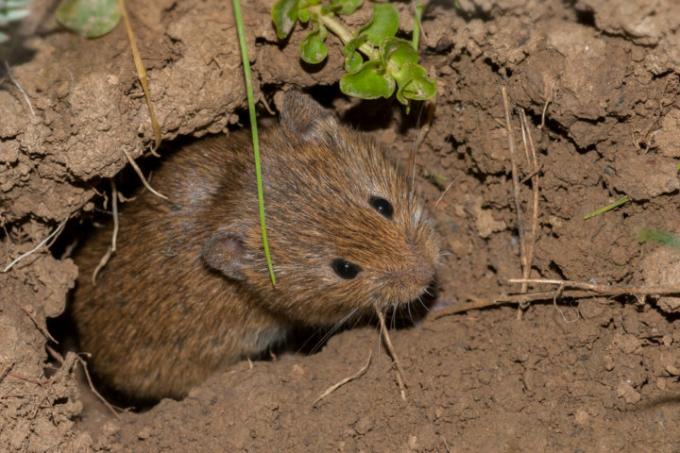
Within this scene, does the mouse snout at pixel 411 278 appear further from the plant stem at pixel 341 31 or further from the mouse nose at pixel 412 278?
the plant stem at pixel 341 31

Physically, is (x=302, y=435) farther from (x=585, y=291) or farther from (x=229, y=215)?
(x=585, y=291)

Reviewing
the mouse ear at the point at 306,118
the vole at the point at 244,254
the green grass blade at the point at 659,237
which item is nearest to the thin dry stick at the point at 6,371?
the vole at the point at 244,254

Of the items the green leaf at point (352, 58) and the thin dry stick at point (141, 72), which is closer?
the thin dry stick at point (141, 72)

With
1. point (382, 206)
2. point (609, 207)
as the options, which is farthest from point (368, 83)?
point (609, 207)

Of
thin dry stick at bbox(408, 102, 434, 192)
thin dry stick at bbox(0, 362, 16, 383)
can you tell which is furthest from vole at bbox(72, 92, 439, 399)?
thin dry stick at bbox(0, 362, 16, 383)

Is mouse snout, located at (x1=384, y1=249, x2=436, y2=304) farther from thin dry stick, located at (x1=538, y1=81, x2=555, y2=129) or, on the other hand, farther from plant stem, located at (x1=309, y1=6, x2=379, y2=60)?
plant stem, located at (x1=309, y1=6, x2=379, y2=60)

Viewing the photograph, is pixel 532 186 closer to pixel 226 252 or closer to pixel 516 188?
pixel 516 188
